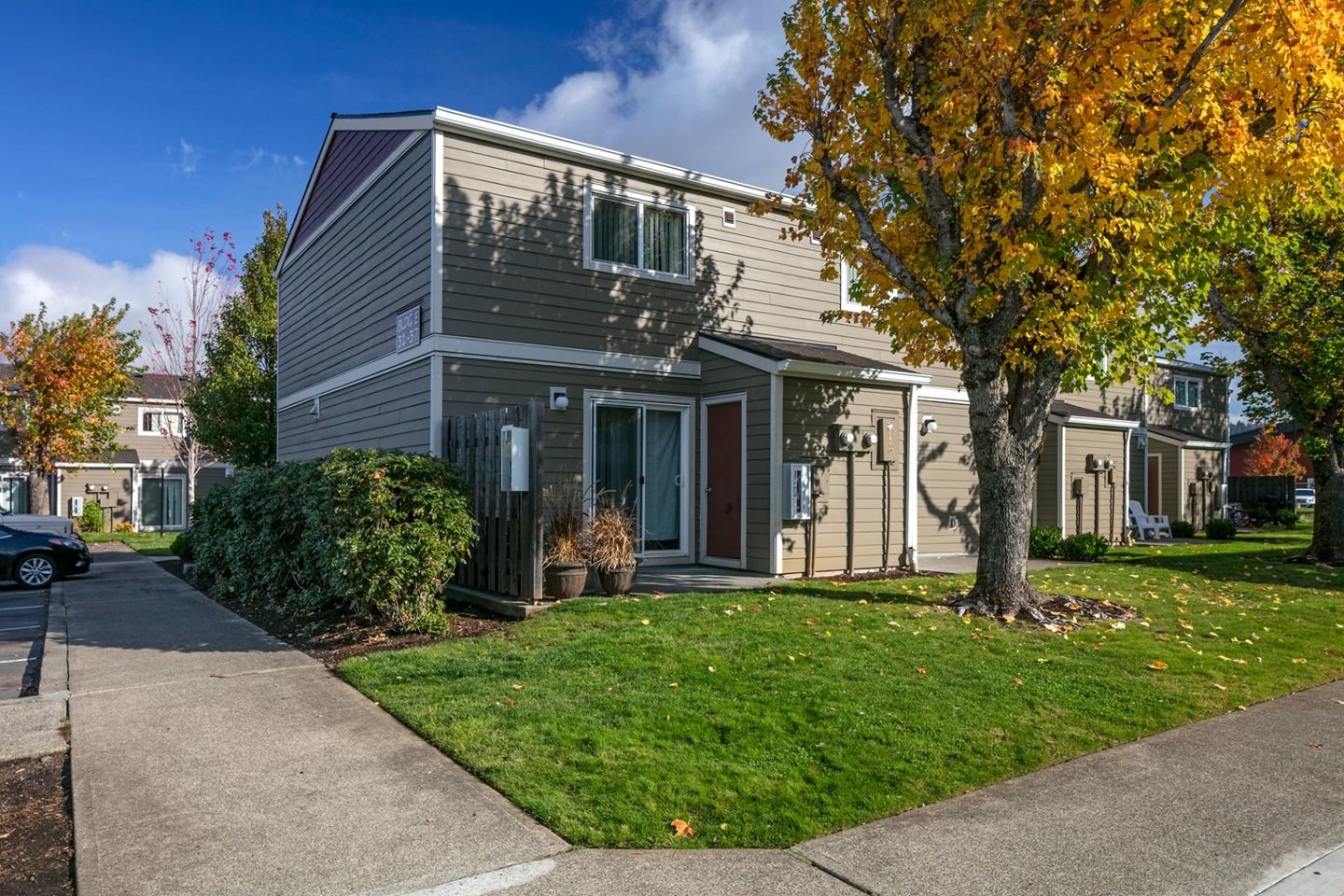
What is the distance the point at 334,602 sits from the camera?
897cm

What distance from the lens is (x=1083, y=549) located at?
1424 centimetres

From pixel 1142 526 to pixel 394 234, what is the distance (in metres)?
17.9

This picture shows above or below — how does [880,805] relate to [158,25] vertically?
below

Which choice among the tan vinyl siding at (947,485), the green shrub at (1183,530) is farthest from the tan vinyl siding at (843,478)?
the green shrub at (1183,530)

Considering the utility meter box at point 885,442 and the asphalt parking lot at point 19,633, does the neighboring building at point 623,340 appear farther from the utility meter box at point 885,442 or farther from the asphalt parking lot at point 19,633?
the asphalt parking lot at point 19,633

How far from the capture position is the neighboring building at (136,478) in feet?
93.3

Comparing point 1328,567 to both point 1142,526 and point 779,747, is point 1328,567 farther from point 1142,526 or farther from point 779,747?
point 779,747

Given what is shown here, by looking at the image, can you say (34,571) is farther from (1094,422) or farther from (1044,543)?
(1094,422)

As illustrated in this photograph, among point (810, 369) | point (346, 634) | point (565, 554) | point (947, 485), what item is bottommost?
point (346, 634)

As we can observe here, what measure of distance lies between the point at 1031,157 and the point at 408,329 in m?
7.49

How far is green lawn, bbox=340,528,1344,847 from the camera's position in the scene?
4.30 metres

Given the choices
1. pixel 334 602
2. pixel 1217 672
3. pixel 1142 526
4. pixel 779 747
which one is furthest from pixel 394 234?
pixel 1142 526

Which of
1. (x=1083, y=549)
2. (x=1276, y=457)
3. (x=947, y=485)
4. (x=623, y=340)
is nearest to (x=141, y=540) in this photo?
(x=623, y=340)

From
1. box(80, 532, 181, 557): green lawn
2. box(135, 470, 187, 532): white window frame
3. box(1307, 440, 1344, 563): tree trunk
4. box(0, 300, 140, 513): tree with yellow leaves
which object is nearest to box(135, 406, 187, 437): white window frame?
box(135, 470, 187, 532): white window frame
